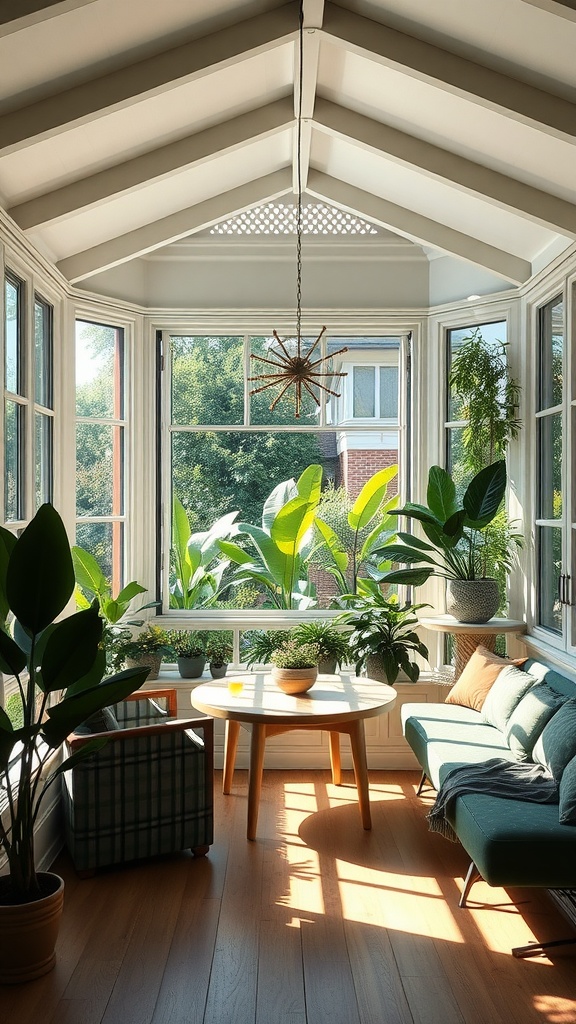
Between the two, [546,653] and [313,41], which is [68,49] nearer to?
[313,41]

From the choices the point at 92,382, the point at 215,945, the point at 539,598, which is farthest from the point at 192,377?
the point at 215,945

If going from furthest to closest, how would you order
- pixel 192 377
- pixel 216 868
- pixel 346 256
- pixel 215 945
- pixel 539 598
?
1. pixel 192 377
2. pixel 346 256
3. pixel 539 598
4. pixel 216 868
5. pixel 215 945

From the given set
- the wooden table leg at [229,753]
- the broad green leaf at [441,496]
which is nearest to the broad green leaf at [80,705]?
the wooden table leg at [229,753]

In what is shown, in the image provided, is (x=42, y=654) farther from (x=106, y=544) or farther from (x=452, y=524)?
(x=452, y=524)

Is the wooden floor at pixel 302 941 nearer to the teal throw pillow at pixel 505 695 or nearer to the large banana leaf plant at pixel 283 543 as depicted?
the teal throw pillow at pixel 505 695

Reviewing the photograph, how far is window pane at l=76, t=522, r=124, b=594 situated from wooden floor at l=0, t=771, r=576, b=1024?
71.8 inches

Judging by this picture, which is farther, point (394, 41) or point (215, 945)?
point (394, 41)

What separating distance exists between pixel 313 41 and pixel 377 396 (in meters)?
2.70

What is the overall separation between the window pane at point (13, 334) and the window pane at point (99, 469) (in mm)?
1057

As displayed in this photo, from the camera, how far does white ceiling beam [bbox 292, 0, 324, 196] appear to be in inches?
132

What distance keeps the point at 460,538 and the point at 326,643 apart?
1.04 metres

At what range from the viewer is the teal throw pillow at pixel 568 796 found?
9.68ft

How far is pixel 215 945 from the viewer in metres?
3.09

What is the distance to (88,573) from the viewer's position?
16.4 feet
